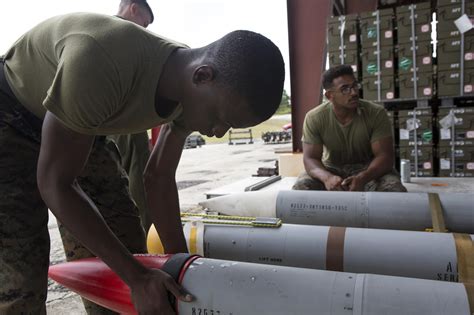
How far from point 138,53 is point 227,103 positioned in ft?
1.02

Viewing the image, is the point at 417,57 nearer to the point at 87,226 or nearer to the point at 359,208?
the point at 359,208

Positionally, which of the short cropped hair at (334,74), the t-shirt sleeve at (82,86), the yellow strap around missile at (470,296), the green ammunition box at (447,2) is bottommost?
the yellow strap around missile at (470,296)

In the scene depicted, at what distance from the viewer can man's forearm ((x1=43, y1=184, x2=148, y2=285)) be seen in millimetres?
1091

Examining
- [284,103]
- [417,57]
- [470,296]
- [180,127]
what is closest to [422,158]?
[417,57]

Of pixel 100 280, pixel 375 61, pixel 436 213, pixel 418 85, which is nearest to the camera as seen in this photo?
pixel 100 280

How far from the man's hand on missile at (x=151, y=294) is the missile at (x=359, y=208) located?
1.39 metres

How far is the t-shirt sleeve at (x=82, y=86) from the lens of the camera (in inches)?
39.0

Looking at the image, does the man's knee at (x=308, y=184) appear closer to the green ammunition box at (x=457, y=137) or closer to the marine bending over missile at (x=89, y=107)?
the marine bending over missile at (x=89, y=107)

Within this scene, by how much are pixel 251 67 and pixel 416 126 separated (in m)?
4.93

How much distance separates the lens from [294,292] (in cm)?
124

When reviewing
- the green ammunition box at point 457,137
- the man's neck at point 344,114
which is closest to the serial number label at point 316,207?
the man's neck at point 344,114

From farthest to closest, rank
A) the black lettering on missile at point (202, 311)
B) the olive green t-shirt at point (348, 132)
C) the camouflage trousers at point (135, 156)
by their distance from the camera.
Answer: the olive green t-shirt at point (348, 132) → the camouflage trousers at point (135, 156) → the black lettering on missile at point (202, 311)

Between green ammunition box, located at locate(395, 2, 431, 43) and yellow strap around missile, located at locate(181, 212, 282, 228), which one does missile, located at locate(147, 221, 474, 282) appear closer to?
yellow strap around missile, located at locate(181, 212, 282, 228)

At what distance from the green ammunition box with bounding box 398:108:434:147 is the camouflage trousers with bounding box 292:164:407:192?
2522mm
